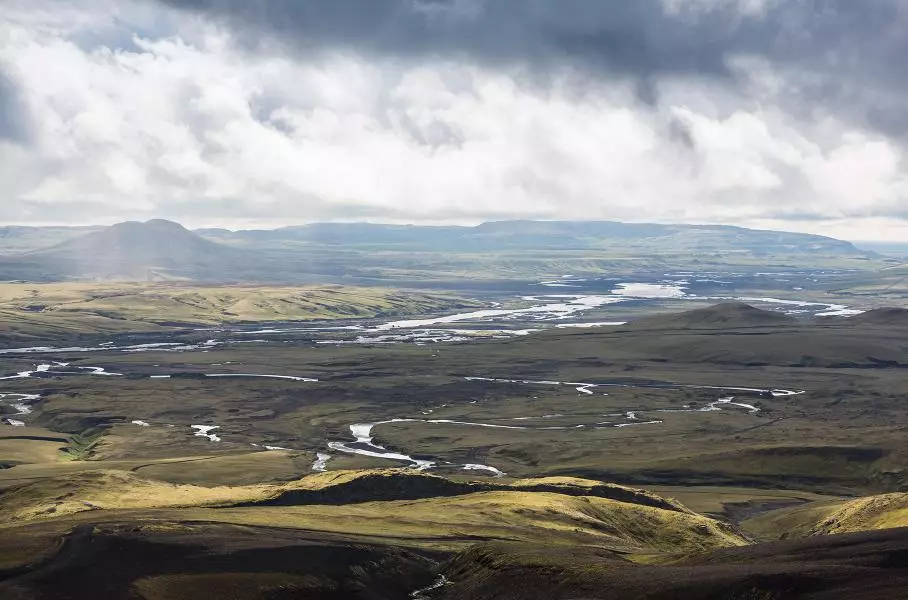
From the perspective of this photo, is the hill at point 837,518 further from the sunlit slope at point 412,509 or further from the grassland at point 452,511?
the sunlit slope at point 412,509

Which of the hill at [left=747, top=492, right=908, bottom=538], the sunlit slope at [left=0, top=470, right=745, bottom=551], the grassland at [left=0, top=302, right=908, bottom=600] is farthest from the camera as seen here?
the hill at [left=747, top=492, right=908, bottom=538]

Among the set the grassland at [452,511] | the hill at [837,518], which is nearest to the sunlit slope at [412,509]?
the grassland at [452,511]

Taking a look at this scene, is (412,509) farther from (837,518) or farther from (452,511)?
(837,518)

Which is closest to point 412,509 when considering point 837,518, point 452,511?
point 452,511

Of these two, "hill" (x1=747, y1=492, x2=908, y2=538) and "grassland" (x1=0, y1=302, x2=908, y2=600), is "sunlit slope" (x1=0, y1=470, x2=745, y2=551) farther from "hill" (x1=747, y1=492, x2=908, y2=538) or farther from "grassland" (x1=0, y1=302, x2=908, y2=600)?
"hill" (x1=747, y1=492, x2=908, y2=538)

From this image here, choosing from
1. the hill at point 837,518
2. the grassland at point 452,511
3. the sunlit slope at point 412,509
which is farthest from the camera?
the hill at point 837,518

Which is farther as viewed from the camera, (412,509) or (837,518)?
(837,518)

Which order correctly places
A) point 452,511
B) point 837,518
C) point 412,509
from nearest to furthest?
point 452,511, point 412,509, point 837,518

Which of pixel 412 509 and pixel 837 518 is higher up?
pixel 412 509

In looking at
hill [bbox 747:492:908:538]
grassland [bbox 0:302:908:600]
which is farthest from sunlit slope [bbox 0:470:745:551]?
hill [bbox 747:492:908:538]

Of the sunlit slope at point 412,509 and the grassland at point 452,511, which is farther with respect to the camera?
the sunlit slope at point 412,509

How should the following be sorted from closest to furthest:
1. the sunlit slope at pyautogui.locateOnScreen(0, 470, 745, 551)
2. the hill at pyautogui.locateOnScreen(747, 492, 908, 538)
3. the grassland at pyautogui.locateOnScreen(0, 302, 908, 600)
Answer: the grassland at pyautogui.locateOnScreen(0, 302, 908, 600)
the sunlit slope at pyautogui.locateOnScreen(0, 470, 745, 551)
the hill at pyautogui.locateOnScreen(747, 492, 908, 538)
